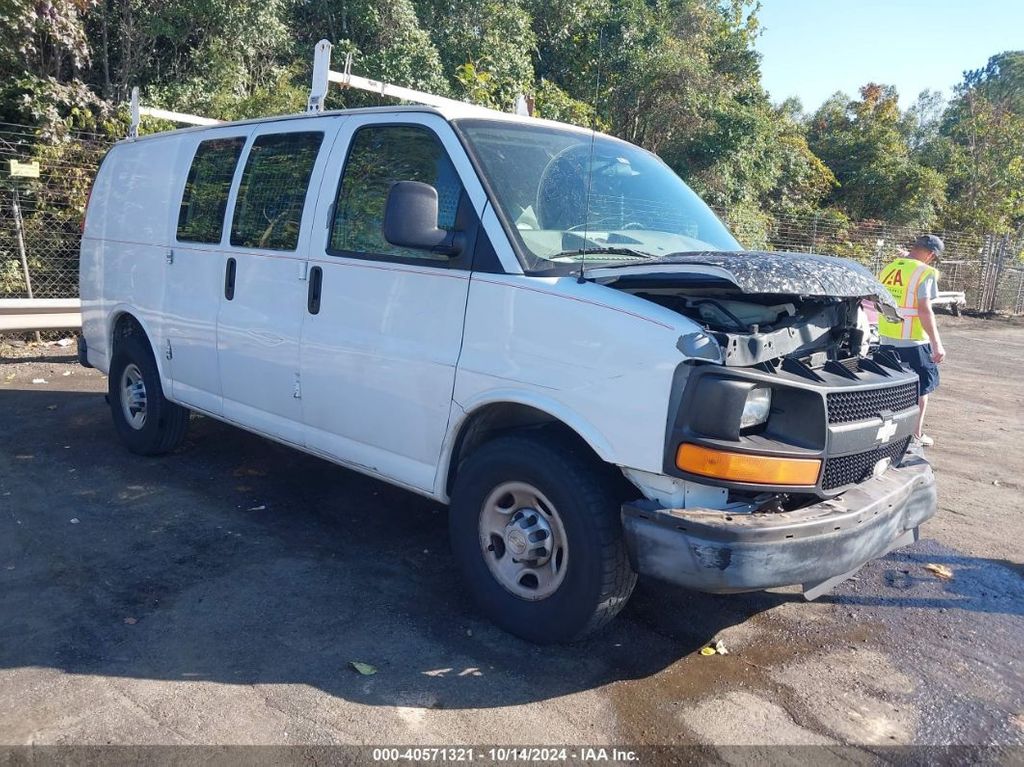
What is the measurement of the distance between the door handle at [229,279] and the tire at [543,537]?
213cm

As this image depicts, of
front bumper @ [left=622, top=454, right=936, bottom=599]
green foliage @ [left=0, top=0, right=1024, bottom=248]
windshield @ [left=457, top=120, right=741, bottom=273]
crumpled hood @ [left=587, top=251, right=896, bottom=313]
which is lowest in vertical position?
front bumper @ [left=622, top=454, right=936, bottom=599]

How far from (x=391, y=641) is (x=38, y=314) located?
8268 mm

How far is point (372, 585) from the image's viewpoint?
4125 millimetres

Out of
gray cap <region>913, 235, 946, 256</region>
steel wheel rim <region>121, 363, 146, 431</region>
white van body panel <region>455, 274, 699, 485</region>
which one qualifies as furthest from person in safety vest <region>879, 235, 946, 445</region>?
steel wheel rim <region>121, 363, 146, 431</region>

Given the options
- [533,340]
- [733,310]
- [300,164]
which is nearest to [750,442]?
[733,310]

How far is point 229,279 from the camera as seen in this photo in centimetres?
491

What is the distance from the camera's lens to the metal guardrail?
9531 millimetres

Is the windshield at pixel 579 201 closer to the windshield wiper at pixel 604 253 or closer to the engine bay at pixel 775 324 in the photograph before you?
the windshield wiper at pixel 604 253

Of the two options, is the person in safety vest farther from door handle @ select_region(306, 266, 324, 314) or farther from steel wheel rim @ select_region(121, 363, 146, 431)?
steel wheel rim @ select_region(121, 363, 146, 431)

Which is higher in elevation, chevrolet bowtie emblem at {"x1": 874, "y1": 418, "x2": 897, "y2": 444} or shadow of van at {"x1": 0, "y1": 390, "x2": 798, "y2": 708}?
chevrolet bowtie emblem at {"x1": 874, "y1": 418, "x2": 897, "y2": 444}

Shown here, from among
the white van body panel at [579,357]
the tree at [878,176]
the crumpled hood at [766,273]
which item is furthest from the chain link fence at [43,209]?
the tree at [878,176]

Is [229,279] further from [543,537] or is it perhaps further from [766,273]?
[766,273]

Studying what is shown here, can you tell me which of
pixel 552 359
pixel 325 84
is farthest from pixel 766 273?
pixel 325 84

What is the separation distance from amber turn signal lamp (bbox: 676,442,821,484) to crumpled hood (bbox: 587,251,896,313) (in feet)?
1.98
